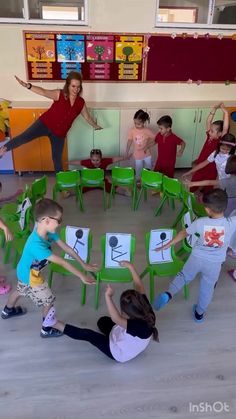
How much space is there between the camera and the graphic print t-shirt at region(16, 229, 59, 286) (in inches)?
96.2

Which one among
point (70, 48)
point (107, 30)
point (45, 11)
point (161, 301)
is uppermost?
point (45, 11)

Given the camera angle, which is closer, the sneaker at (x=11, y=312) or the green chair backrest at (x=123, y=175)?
the sneaker at (x=11, y=312)

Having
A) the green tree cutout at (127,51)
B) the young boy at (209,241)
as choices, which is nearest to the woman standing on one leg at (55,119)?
the green tree cutout at (127,51)

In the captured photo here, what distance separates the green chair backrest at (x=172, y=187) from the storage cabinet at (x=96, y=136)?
161cm

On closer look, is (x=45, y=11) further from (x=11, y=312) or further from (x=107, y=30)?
(x=11, y=312)

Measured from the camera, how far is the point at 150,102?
19.7 ft

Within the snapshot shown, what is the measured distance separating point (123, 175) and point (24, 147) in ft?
5.55

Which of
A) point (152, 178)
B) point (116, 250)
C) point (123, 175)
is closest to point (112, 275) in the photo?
point (116, 250)

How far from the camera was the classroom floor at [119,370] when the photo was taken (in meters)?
2.33

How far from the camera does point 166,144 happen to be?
483cm

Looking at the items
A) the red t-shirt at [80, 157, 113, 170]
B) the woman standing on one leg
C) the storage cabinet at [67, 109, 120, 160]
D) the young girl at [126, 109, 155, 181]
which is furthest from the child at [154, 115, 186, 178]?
the woman standing on one leg

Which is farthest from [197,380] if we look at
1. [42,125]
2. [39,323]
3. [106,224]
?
[42,125]

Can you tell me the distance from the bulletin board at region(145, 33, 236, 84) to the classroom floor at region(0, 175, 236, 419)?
3.80 metres

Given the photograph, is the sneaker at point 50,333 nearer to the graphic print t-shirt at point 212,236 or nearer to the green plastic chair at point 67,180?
the graphic print t-shirt at point 212,236
